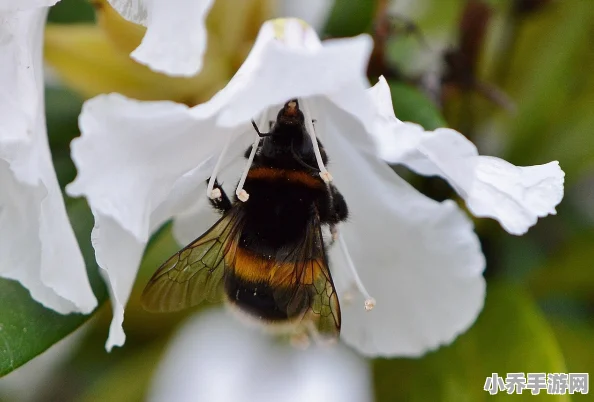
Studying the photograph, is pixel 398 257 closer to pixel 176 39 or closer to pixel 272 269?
pixel 272 269

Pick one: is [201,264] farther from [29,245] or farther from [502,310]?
[502,310]

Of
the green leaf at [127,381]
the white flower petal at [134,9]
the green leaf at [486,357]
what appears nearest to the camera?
the white flower petal at [134,9]

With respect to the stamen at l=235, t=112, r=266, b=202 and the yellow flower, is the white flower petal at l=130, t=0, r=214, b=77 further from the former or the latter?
the yellow flower

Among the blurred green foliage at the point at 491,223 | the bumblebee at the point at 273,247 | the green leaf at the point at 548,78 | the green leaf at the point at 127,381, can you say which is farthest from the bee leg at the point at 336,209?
the green leaf at the point at 127,381

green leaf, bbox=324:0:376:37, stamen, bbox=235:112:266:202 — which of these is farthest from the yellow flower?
stamen, bbox=235:112:266:202

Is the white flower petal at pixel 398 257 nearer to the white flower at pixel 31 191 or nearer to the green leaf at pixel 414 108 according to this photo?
the green leaf at pixel 414 108

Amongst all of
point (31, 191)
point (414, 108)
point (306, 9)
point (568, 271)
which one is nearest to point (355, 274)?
point (414, 108)

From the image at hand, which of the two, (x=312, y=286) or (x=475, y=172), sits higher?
(x=475, y=172)
